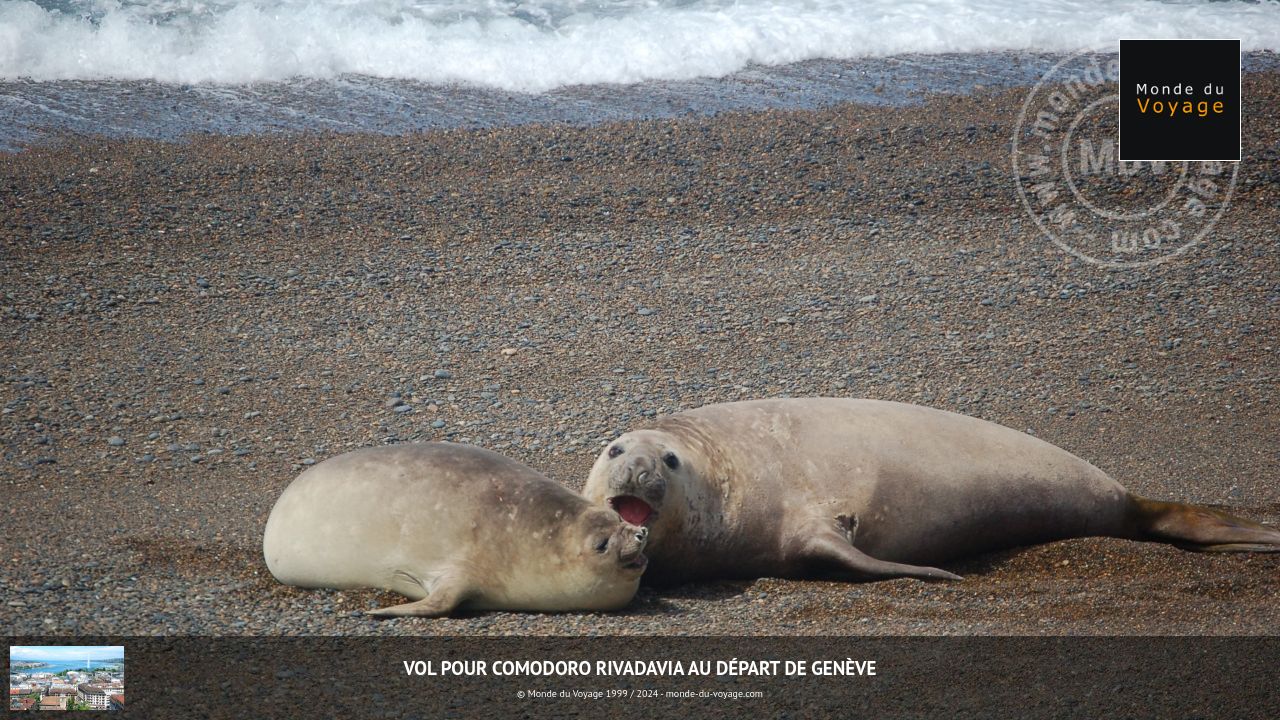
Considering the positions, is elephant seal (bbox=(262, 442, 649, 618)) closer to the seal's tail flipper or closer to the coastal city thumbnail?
the coastal city thumbnail

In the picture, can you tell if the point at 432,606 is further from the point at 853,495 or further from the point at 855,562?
the point at 853,495

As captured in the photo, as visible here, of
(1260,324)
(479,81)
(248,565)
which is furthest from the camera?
(479,81)

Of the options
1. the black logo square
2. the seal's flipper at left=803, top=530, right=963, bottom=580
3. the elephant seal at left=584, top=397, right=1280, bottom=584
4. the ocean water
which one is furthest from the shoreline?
the seal's flipper at left=803, top=530, right=963, bottom=580

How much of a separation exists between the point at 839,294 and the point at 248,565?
4358mm

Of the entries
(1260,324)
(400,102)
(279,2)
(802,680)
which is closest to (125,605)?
(802,680)

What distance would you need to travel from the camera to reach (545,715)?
3.38m

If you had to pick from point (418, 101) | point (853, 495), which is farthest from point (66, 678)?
point (418, 101)

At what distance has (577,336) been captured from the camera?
7156 millimetres

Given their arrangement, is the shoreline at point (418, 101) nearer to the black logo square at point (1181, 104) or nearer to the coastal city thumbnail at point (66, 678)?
the black logo square at point (1181, 104)

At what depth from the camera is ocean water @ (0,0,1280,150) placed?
11227 mm

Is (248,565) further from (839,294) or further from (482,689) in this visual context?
(839,294)

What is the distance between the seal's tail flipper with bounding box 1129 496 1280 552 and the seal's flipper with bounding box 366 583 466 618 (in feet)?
9.19

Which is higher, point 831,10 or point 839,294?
point 831,10

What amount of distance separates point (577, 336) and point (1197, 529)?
358 cm
